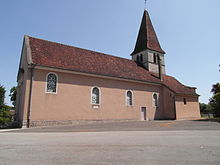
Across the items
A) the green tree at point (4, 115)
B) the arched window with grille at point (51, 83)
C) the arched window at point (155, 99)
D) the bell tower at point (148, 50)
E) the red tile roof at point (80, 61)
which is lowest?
the green tree at point (4, 115)

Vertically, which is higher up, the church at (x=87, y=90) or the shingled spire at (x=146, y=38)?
the shingled spire at (x=146, y=38)

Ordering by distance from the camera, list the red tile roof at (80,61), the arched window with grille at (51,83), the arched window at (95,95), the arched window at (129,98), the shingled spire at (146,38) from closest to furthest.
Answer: the arched window with grille at (51,83)
the red tile roof at (80,61)
the arched window at (95,95)
the arched window at (129,98)
the shingled spire at (146,38)

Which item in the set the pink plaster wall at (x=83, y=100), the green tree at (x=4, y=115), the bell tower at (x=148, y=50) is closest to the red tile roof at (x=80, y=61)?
the pink plaster wall at (x=83, y=100)

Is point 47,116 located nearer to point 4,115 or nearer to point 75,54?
point 4,115

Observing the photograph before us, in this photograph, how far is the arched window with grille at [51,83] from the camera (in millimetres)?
14842

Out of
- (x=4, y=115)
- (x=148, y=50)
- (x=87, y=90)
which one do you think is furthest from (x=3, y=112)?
(x=148, y=50)

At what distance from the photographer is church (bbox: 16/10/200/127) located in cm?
1422

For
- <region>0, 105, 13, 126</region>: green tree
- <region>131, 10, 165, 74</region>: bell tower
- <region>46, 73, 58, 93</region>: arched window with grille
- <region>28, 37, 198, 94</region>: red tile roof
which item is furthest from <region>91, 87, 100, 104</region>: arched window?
<region>131, 10, 165, 74</region>: bell tower

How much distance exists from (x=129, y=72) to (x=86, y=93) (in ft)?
24.6

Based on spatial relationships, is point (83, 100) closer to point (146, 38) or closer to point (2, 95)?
point (2, 95)

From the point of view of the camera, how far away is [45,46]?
17.7 metres

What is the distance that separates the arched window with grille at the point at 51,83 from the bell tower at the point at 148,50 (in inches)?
615

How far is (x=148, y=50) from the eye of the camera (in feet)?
88.2

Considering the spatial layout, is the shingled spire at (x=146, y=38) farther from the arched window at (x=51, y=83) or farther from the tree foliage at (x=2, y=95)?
the tree foliage at (x=2, y=95)
